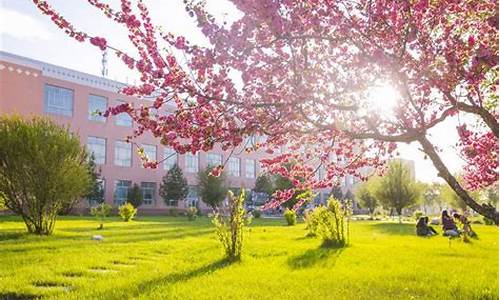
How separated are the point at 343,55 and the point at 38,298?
5034mm

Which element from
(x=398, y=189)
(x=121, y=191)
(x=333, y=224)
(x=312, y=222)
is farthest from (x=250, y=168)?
(x=333, y=224)

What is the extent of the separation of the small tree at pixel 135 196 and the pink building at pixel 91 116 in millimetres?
1475

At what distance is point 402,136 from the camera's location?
14.2 feet

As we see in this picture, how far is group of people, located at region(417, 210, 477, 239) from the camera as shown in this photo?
15.7 metres

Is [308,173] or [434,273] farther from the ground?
[308,173]

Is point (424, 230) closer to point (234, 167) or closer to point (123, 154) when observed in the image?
point (123, 154)

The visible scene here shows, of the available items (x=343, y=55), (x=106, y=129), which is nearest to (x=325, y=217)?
(x=343, y=55)

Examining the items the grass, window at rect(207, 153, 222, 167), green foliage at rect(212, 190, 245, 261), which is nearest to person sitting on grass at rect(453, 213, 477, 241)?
the grass

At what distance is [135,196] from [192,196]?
35.3ft

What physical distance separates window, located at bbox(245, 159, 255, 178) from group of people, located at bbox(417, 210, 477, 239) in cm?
4868

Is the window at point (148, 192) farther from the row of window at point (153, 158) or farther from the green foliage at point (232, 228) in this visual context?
the green foliage at point (232, 228)

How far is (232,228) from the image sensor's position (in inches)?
413

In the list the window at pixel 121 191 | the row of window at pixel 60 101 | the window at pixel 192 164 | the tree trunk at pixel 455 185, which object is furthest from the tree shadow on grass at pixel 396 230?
the window at pixel 192 164

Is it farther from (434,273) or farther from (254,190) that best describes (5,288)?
(254,190)
